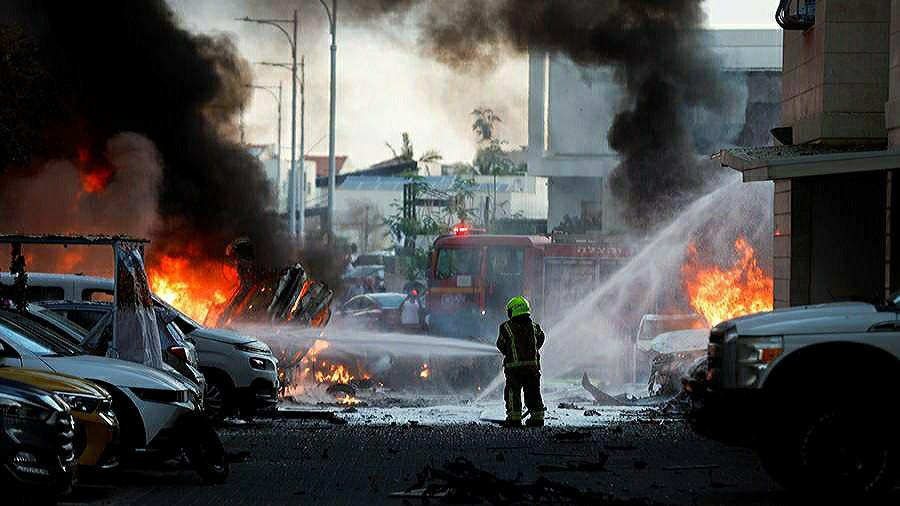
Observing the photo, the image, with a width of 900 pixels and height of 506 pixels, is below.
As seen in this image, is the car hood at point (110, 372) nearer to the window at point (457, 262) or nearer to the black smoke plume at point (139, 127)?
the black smoke plume at point (139, 127)

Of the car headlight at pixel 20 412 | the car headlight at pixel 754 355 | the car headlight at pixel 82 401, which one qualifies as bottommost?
the car headlight at pixel 82 401

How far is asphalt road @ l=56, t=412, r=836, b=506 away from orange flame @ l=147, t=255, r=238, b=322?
37.2 feet

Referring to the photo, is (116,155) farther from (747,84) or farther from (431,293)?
(747,84)

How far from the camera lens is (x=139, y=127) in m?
28.5

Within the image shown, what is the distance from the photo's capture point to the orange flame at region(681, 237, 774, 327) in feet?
81.6

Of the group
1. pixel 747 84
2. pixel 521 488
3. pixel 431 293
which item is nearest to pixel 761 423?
pixel 521 488

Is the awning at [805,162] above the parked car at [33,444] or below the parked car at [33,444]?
above

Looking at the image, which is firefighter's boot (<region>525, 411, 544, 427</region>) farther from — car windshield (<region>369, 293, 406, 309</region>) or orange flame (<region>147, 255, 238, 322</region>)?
car windshield (<region>369, 293, 406, 309</region>)

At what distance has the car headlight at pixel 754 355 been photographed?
396 inches

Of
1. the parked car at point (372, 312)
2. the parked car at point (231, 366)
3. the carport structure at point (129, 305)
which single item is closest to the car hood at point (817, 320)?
the carport structure at point (129, 305)

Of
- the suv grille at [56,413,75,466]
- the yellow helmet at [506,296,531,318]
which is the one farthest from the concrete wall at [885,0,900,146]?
the suv grille at [56,413,75,466]

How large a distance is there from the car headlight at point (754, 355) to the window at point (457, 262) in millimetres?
22587

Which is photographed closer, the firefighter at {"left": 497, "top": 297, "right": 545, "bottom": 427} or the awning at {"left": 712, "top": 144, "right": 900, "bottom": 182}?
the awning at {"left": 712, "top": 144, "right": 900, "bottom": 182}

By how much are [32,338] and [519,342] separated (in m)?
6.87
